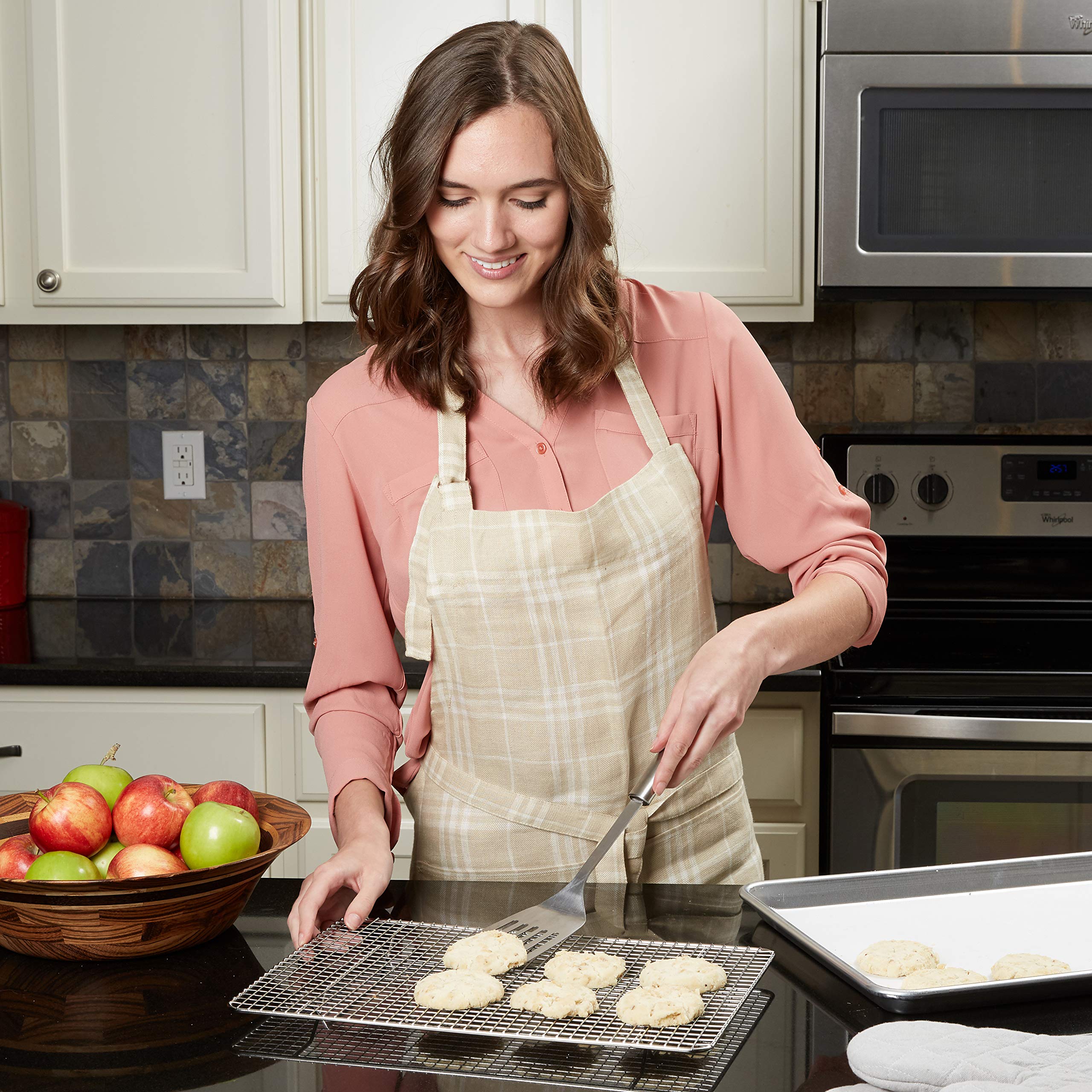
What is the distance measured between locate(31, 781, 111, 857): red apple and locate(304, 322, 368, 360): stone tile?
1640 mm

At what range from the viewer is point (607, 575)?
1.19 metres

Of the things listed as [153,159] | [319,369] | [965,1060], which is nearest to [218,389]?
[319,369]

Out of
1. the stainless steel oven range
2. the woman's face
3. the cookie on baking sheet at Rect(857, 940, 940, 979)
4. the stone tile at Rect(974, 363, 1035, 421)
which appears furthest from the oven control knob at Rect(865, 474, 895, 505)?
the cookie on baking sheet at Rect(857, 940, 940, 979)

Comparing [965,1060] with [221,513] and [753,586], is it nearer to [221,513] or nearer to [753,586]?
[753,586]

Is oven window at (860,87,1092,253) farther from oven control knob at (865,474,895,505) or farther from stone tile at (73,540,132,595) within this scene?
stone tile at (73,540,132,595)

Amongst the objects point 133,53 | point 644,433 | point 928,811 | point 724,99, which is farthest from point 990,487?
point 133,53

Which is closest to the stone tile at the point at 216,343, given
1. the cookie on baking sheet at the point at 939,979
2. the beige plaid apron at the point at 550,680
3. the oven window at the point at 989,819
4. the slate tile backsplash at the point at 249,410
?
the slate tile backsplash at the point at 249,410

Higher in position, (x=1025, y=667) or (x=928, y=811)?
(x=1025, y=667)

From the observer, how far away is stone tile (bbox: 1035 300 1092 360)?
7.84ft

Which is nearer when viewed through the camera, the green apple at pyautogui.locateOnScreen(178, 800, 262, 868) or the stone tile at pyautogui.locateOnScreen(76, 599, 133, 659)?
the green apple at pyautogui.locateOnScreen(178, 800, 262, 868)

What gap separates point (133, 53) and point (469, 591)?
143 cm

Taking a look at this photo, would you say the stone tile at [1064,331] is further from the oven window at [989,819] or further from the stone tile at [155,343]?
the stone tile at [155,343]

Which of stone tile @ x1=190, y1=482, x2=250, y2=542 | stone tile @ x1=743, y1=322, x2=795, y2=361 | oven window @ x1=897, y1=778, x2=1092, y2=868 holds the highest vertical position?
stone tile @ x1=743, y1=322, x2=795, y2=361

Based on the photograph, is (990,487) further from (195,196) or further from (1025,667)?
(195,196)
